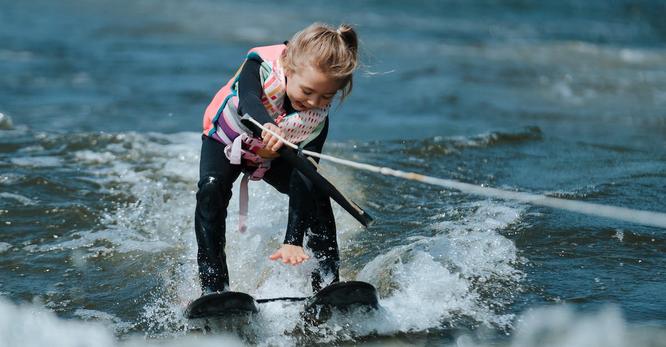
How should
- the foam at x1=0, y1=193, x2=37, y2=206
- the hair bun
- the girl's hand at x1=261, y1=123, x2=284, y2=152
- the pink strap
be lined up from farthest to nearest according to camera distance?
the foam at x1=0, y1=193, x2=37, y2=206 < the pink strap < the hair bun < the girl's hand at x1=261, y1=123, x2=284, y2=152

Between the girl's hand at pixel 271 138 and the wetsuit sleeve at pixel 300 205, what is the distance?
36 centimetres

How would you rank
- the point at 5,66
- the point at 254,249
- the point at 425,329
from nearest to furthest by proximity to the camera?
the point at 425,329 < the point at 254,249 < the point at 5,66

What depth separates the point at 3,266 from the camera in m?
5.35

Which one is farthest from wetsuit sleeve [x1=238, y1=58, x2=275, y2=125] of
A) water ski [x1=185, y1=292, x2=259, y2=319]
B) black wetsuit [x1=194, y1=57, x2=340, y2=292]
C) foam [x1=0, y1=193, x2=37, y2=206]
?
foam [x1=0, y1=193, x2=37, y2=206]

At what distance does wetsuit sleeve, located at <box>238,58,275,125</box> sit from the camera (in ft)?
13.6

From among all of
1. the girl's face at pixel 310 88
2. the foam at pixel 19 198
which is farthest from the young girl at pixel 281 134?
the foam at pixel 19 198

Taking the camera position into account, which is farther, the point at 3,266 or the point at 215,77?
the point at 215,77

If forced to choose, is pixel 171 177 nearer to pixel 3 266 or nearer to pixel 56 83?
pixel 3 266

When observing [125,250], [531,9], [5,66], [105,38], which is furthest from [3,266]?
[531,9]

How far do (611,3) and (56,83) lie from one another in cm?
1887

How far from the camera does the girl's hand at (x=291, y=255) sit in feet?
13.8

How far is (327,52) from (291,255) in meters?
0.96

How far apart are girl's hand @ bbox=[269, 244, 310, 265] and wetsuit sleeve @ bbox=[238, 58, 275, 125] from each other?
24.0 inches

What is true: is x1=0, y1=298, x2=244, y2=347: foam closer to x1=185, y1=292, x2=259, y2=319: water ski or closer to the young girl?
x1=185, y1=292, x2=259, y2=319: water ski
